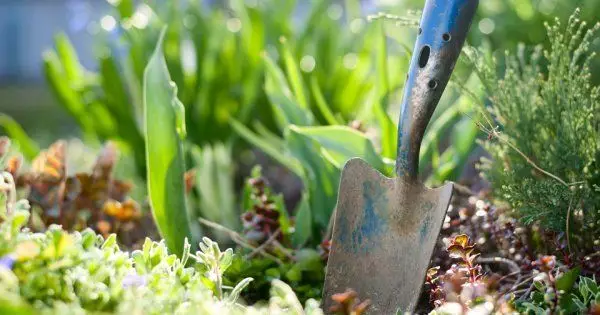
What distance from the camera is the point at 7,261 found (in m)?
0.78

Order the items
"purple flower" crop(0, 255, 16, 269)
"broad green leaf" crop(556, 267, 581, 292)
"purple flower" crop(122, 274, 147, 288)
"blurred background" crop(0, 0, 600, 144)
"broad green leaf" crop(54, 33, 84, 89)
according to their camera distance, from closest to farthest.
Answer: "purple flower" crop(0, 255, 16, 269), "purple flower" crop(122, 274, 147, 288), "broad green leaf" crop(556, 267, 581, 292), "broad green leaf" crop(54, 33, 84, 89), "blurred background" crop(0, 0, 600, 144)

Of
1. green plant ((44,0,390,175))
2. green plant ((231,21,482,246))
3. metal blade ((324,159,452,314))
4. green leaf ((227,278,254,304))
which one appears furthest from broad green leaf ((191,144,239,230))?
green leaf ((227,278,254,304))

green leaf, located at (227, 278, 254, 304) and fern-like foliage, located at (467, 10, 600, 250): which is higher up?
fern-like foliage, located at (467, 10, 600, 250)

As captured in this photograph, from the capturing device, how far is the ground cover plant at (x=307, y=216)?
857 millimetres

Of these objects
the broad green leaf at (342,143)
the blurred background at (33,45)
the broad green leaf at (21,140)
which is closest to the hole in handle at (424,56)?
the broad green leaf at (342,143)

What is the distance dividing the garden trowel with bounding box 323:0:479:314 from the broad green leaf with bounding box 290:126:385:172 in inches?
5.0

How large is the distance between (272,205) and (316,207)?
0.34 feet

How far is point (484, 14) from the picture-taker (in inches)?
85.1

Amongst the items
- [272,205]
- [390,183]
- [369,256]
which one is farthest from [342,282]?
[272,205]

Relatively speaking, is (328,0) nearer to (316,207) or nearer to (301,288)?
(316,207)

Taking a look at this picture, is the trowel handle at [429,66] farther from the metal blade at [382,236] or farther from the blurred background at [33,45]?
the blurred background at [33,45]

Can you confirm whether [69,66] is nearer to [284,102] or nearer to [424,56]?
[284,102]

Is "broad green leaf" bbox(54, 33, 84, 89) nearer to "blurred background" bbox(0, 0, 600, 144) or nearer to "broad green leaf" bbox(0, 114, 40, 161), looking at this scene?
"broad green leaf" bbox(0, 114, 40, 161)

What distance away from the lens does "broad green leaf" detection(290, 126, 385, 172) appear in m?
1.25
